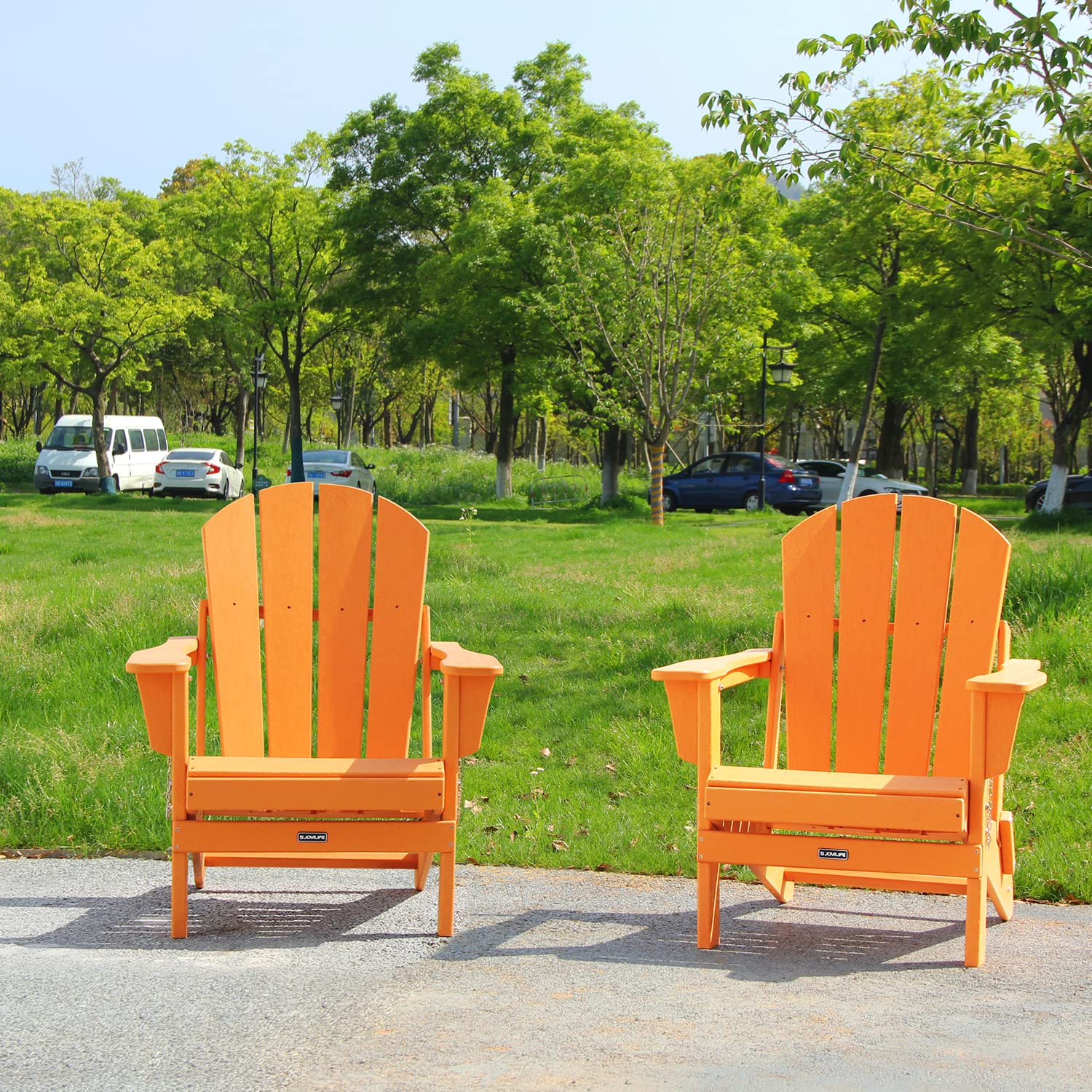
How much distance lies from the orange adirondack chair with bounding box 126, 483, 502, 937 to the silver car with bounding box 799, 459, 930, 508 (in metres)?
22.0

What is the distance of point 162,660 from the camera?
3605 mm

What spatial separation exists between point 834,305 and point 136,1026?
31.1 meters

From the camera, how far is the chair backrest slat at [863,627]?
4148 mm

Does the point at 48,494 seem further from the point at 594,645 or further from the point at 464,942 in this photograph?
the point at 464,942

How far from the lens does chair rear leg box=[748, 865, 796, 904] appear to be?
393 centimetres

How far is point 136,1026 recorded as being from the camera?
286 cm

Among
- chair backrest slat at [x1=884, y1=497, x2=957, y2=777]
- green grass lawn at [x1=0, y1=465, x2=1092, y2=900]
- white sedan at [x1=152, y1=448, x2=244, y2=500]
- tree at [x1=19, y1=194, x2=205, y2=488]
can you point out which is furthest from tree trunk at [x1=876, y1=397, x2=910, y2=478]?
chair backrest slat at [x1=884, y1=497, x2=957, y2=777]

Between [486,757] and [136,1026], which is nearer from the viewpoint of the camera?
[136,1026]

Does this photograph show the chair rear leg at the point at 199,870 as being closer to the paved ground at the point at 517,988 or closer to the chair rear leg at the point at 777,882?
the paved ground at the point at 517,988

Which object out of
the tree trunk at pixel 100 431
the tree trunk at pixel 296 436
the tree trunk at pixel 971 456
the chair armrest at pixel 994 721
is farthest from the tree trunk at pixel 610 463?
the chair armrest at pixel 994 721

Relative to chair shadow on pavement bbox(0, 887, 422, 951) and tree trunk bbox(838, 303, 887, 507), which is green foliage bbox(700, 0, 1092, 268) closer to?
chair shadow on pavement bbox(0, 887, 422, 951)

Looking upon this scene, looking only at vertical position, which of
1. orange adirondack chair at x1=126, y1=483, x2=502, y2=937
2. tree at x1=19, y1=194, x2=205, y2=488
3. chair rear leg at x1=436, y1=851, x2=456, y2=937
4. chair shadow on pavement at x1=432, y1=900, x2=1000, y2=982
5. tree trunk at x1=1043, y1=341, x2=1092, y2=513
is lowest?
chair shadow on pavement at x1=432, y1=900, x2=1000, y2=982

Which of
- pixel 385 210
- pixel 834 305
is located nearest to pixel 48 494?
pixel 385 210

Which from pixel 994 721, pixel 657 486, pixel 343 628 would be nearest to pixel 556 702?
pixel 343 628
